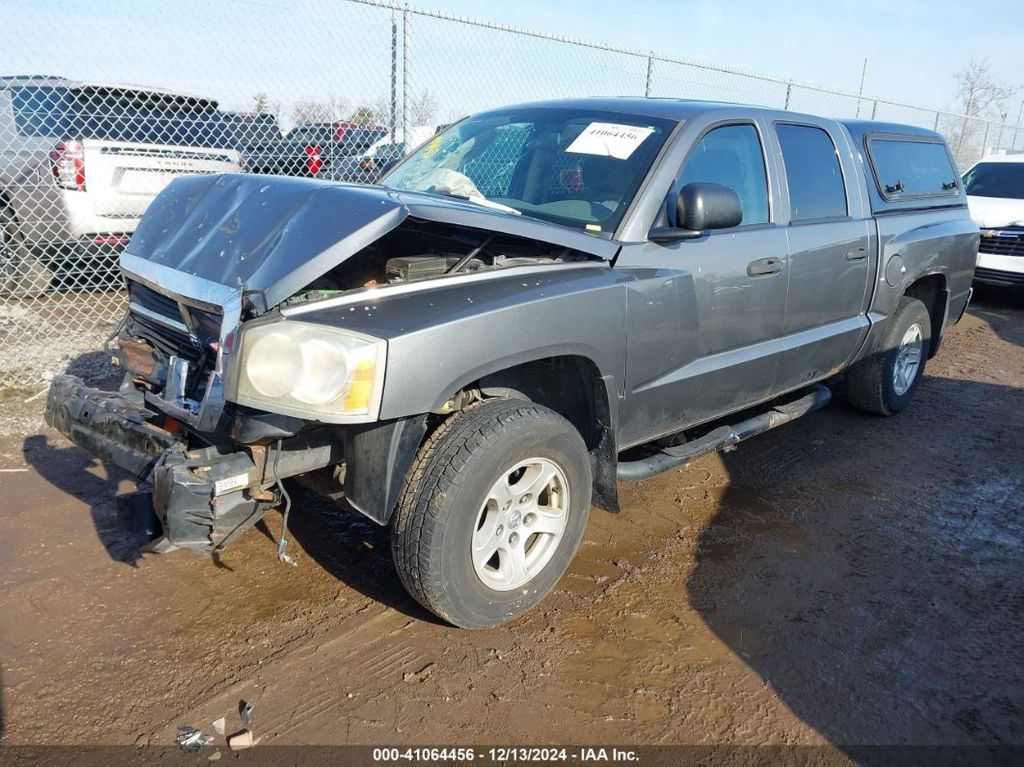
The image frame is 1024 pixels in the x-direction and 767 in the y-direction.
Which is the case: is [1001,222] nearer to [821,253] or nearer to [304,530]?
[821,253]

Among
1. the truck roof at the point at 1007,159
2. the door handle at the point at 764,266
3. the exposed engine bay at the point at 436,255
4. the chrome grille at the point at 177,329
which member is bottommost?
the chrome grille at the point at 177,329

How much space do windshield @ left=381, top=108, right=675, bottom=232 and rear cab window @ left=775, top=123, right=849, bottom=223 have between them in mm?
956

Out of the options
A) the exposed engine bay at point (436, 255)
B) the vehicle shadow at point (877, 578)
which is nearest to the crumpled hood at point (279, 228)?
the exposed engine bay at point (436, 255)

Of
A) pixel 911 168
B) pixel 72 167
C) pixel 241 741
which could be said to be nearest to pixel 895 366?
pixel 911 168

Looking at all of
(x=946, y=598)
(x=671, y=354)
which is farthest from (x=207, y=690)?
(x=946, y=598)

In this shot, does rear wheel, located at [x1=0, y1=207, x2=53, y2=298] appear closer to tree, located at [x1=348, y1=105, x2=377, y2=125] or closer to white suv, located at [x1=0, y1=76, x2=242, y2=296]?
white suv, located at [x1=0, y1=76, x2=242, y2=296]

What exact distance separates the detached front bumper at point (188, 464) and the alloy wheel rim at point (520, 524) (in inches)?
23.4

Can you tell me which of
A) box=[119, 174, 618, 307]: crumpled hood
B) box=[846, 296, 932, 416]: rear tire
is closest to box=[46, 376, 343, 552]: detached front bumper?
box=[119, 174, 618, 307]: crumpled hood

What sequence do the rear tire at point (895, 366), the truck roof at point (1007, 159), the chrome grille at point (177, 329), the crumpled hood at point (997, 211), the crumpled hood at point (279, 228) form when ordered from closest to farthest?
the crumpled hood at point (279, 228)
the chrome grille at point (177, 329)
the rear tire at point (895, 366)
the crumpled hood at point (997, 211)
the truck roof at point (1007, 159)

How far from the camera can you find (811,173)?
4164 mm

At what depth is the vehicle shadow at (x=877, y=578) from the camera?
101 inches

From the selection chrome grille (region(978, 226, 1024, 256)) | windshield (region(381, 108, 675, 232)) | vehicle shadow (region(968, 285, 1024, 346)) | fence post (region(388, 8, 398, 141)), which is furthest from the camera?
chrome grille (region(978, 226, 1024, 256))

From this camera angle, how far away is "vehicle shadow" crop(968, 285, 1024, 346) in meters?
8.42

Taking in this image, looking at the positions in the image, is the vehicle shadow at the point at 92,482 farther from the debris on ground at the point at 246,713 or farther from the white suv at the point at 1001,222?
the white suv at the point at 1001,222
